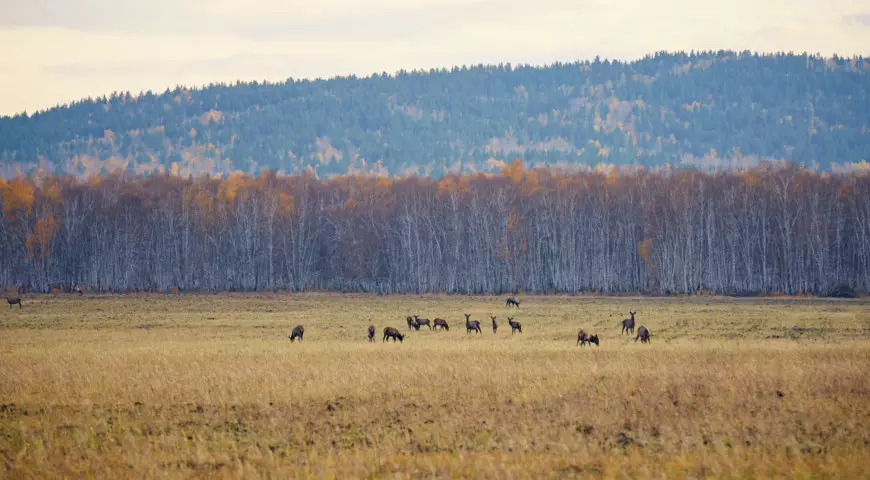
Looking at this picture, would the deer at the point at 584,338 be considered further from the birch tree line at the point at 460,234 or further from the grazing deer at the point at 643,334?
the birch tree line at the point at 460,234

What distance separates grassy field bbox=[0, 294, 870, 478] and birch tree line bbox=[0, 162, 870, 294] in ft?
149

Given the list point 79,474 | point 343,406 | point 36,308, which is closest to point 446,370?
point 343,406

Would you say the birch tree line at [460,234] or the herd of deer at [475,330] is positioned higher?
the birch tree line at [460,234]

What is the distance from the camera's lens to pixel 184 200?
86.8m

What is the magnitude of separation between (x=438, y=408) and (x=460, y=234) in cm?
6639

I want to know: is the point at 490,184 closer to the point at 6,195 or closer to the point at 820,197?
the point at 820,197

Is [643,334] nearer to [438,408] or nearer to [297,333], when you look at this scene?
[297,333]

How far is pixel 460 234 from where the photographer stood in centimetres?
8250

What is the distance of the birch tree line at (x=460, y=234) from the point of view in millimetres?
75438

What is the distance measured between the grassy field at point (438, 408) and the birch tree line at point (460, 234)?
45.4 meters

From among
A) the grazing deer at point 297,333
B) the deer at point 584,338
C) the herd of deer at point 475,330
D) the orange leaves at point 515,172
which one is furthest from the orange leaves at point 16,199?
the deer at point 584,338

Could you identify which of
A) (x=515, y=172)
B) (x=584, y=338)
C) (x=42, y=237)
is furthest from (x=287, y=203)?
(x=584, y=338)

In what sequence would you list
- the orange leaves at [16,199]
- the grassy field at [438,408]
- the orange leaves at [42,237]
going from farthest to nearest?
1. the orange leaves at [16,199]
2. the orange leaves at [42,237]
3. the grassy field at [438,408]

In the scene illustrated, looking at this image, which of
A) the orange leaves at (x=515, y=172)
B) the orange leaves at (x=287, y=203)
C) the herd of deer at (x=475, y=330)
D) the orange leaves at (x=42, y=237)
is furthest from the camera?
the orange leaves at (x=515, y=172)
